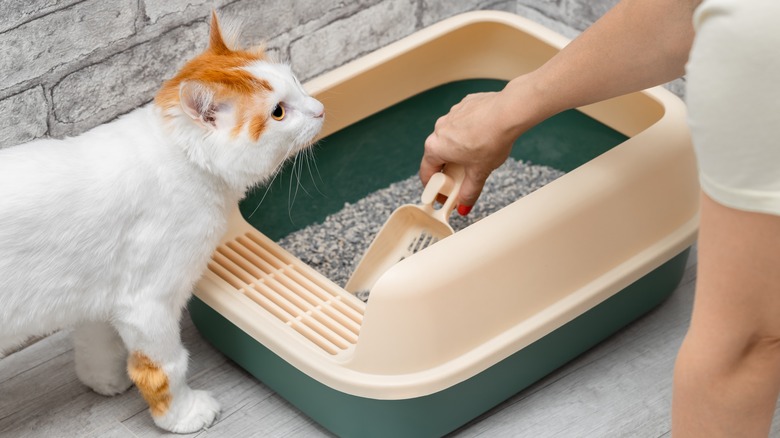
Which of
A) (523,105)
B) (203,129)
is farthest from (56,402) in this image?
(523,105)

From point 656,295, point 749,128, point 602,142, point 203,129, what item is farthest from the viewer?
point 602,142

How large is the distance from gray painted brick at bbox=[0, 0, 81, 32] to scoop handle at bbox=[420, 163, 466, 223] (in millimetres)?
575

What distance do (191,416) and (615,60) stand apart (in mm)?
733

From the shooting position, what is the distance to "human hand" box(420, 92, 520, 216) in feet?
4.26

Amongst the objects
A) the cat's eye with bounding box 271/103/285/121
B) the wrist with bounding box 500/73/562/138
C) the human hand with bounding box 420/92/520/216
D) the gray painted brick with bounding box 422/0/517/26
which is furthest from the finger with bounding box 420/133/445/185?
the gray painted brick with bounding box 422/0/517/26

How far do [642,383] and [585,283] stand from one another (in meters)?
0.19

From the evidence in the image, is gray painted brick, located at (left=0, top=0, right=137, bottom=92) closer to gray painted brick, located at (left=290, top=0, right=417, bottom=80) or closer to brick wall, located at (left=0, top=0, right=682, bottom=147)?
brick wall, located at (left=0, top=0, right=682, bottom=147)

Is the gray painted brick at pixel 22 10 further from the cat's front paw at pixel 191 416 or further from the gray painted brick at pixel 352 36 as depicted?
the cat's front paw at pixel 191 416

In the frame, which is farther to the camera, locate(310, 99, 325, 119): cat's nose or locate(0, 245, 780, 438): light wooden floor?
locate(0, 245, 780, 438): light wooden floor

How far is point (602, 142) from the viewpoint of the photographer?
1712 millimetres

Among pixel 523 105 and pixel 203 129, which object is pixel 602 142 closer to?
pixel 523 105

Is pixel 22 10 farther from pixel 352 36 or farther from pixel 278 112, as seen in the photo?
pixel 352 36

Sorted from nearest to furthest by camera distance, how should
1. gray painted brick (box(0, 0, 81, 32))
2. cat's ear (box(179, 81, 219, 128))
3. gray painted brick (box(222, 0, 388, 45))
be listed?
cat's ear (box(179, 81, 219, 128)) → gray painted brick (box(0, 0, 81, 32)) → gray painted brick (box(222, 0, 388, 45))

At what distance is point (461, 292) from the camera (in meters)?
→ 1.21
